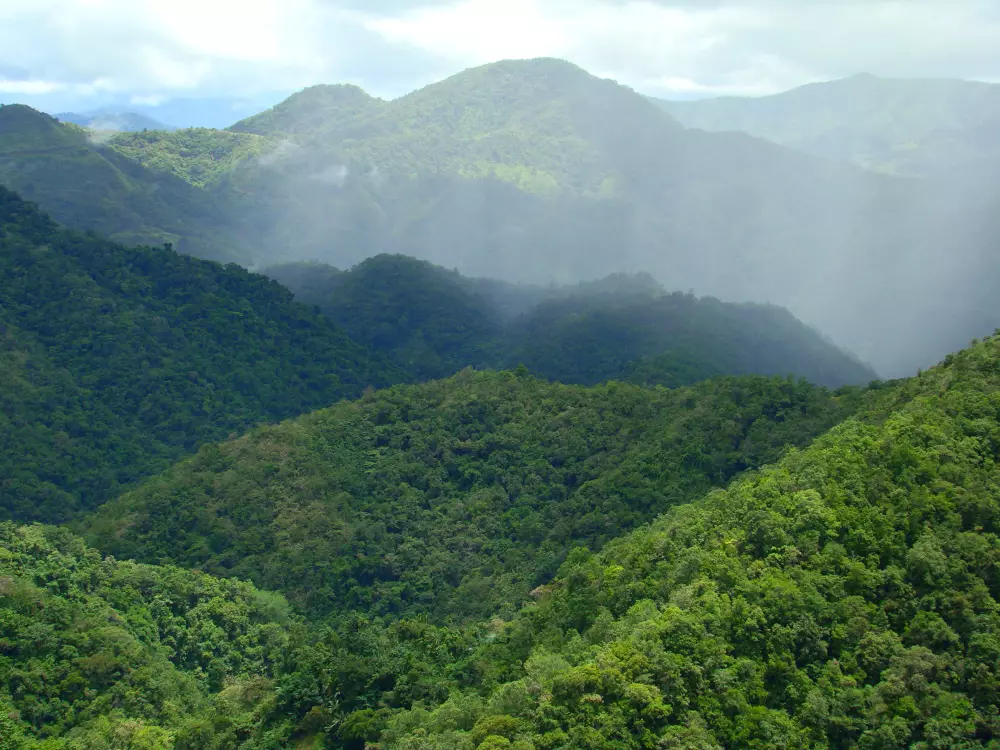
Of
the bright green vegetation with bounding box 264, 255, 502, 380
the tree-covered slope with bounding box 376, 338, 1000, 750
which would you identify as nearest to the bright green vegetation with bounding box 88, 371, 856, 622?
the tree-covered slope with bounding box 376, 338, 1000, 750

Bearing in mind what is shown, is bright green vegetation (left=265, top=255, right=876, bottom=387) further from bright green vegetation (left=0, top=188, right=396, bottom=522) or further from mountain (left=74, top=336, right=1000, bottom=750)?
mountain (left=74, top=336, right=1000, bottom=750)

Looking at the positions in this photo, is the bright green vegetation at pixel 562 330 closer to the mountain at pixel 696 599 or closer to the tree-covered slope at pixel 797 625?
the mountain at pixel 696 599

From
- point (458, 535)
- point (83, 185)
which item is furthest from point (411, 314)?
point (458, 535)

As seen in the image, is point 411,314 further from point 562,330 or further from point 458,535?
point 458,535

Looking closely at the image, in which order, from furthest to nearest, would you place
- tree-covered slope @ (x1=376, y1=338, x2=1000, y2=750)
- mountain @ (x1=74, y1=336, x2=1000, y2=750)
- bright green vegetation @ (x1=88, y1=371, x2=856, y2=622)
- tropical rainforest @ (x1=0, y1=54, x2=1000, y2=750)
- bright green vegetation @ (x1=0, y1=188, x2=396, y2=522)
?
1. bright green vegetation @ (x1=0, y1=188, x2=396, y2=522)
2. bright green vegetation @ (x1=88, y1=371, x2=856, y2=622)
3. tropical rainforest @ (x1=0, y1=54, x2=1000, y2=750)
4. mountain @ (x1=74, y1=336, x2=1000, y2=750)
5. tree-covered slope @ (x1=376, y1=338, x2=1000, y2=750)

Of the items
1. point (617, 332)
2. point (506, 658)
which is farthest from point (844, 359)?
point (506, 658)

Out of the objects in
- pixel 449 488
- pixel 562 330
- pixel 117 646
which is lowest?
pixel 117 646
